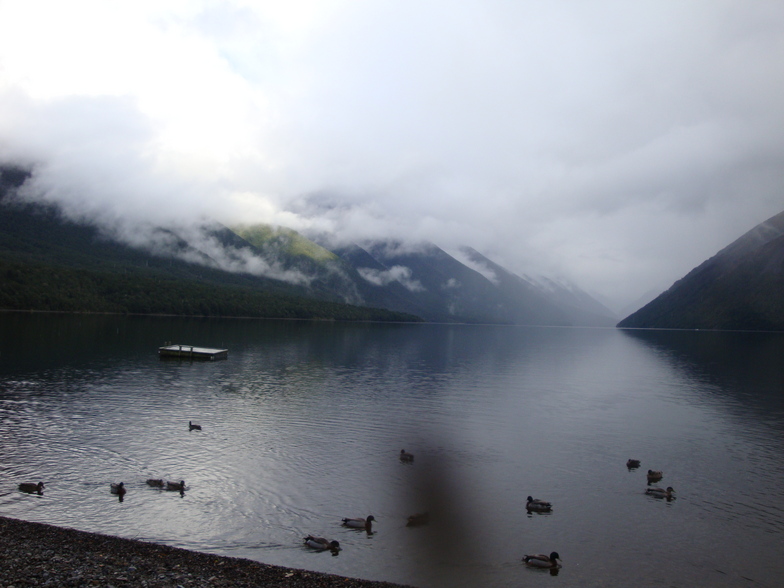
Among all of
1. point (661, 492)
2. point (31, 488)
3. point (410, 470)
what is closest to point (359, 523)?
point (410, 470)

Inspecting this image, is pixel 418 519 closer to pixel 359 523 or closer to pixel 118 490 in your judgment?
pixel 359 523

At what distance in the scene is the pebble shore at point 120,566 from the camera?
64.5 feet

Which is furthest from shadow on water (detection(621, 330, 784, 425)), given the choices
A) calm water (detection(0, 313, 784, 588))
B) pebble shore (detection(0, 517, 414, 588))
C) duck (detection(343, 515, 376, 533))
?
pebble shore (detection(0, 517, 414, 588))

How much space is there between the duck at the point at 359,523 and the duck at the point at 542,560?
322 inches

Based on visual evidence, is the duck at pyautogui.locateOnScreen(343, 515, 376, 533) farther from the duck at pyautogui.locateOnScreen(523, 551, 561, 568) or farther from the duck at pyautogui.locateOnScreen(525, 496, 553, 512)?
the duck at pyautogui.locateOnScreen(525, 496, 553, 512)

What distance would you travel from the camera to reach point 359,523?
92.4 ft

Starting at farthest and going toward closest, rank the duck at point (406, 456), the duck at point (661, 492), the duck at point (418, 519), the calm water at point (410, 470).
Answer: the duck at point (406, 456) < the duck at point (661, 492) < the duck at point (418, 519) < the calm water at point (410, 470)

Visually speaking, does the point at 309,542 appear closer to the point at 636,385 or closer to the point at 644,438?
the point at 644,438

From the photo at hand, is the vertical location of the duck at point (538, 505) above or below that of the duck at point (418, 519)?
above

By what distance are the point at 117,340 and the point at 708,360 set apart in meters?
150

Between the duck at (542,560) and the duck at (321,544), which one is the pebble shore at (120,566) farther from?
the duck at (542,560)

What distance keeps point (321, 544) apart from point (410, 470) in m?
13.9

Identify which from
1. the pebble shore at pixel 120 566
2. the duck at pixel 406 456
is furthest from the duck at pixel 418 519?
the duck at pixel 406 456

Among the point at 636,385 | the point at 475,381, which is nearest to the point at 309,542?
the point at 475,381
